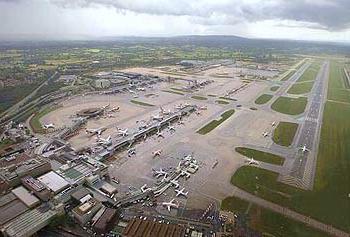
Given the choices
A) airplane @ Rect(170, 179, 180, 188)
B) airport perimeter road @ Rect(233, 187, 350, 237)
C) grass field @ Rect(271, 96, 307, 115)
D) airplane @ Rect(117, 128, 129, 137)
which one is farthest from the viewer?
grass field @ Rect(271, 96, 307, 115)

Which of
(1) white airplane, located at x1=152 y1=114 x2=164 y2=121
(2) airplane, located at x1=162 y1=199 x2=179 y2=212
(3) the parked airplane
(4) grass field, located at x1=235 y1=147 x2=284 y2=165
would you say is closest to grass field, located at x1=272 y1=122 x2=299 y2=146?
(4) grass field, located at x1=235 y1=147 x2=284 y2=165

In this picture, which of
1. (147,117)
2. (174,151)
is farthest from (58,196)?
(147,117)

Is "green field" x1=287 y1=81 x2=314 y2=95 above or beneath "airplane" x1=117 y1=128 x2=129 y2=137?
above

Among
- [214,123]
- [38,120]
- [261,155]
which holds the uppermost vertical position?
[261,155]

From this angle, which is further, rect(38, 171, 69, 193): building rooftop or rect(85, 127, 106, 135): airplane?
rect(85, 127, 106, 135): airplane

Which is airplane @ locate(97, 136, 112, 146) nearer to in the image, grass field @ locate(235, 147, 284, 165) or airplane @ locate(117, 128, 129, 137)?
airplane @ locate(117, 128, 129, 137)

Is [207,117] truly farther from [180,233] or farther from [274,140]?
[180,233]

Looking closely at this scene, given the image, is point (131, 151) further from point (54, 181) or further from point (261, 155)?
point (261, 155)

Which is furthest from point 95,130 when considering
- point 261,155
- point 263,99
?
point 263,99
